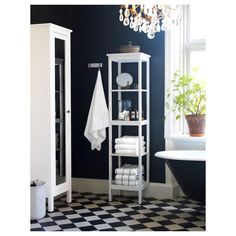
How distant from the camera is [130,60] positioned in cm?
509

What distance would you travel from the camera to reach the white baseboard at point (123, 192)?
16.8 feet

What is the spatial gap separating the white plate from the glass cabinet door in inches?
29.9

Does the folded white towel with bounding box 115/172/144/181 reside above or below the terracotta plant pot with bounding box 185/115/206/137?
below

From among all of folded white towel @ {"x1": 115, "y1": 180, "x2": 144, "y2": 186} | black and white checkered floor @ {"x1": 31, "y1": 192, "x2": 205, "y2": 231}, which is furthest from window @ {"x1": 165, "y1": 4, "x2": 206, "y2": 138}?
black and white checkered floor @ {"x1": 31, "y1": 192, "x2": 205, "y2": 231}

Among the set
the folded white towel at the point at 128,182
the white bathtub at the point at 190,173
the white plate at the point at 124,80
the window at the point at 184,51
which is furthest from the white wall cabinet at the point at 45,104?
the window at the point at 184,51

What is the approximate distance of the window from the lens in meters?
5.13

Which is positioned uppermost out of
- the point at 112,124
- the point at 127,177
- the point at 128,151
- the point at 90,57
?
the point at 90,57

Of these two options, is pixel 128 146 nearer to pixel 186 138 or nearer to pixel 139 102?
→ pixel 139 102

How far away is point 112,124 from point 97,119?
0.25 m

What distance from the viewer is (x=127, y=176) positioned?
4.95m

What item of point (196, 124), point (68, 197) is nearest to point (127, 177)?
point (68, 197)

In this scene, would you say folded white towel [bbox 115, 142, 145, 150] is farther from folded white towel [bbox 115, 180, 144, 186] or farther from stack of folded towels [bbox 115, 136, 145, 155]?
folded white towel [bbox 115, 180, 144, 186]
